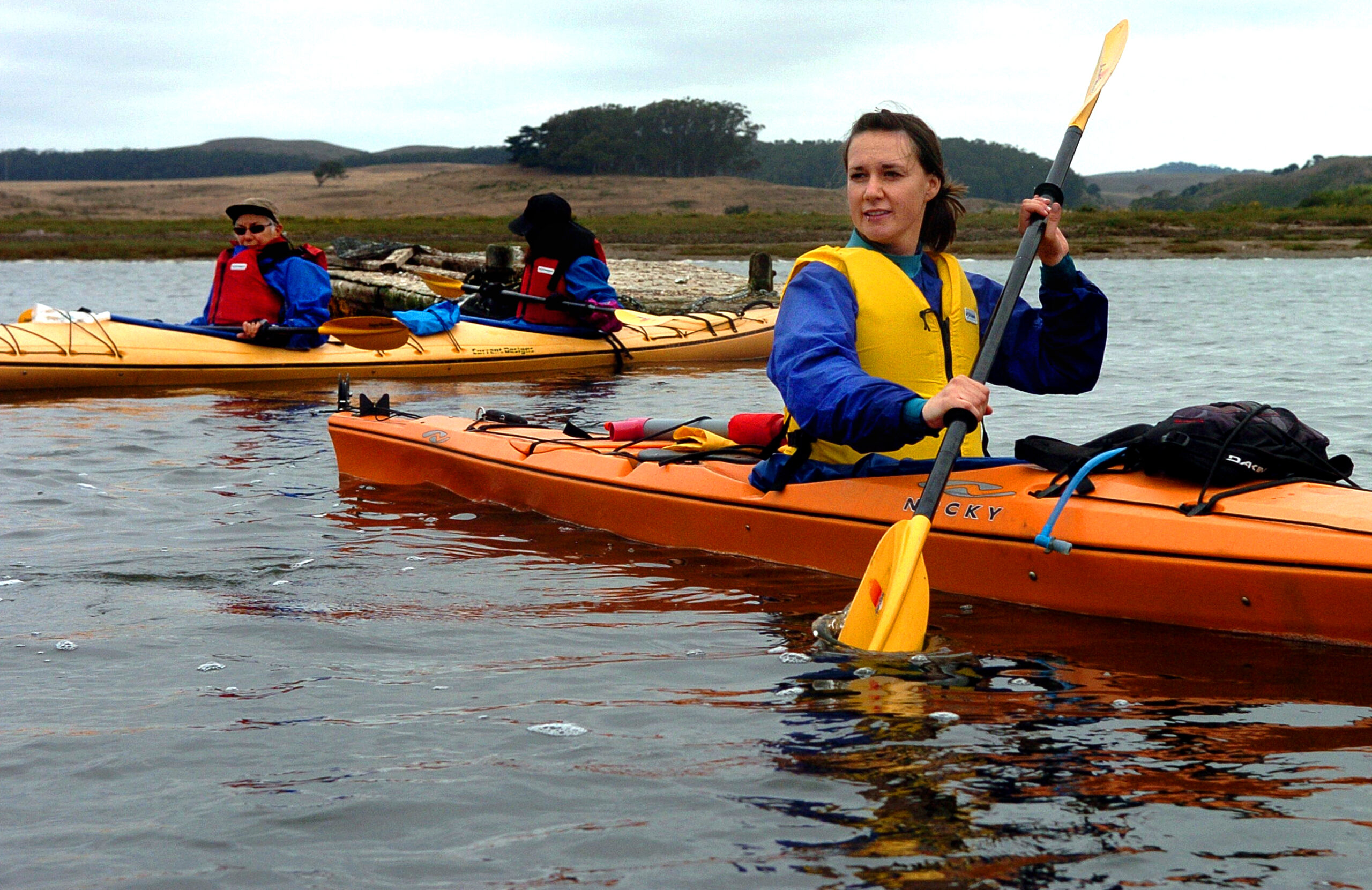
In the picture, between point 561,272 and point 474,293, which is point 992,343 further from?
point 474,293

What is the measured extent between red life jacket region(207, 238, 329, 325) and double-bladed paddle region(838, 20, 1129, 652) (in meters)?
6.81

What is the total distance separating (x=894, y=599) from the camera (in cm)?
321

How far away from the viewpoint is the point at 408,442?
573 centimetres

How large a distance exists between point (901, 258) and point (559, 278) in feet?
23.0

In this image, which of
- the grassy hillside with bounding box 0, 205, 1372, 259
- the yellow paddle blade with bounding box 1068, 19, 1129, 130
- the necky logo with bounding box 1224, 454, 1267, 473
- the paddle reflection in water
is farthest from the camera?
the grassy hillside with bounding box 0, 205, 1372, 259

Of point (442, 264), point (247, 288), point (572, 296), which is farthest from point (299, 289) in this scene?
point (442, 264)

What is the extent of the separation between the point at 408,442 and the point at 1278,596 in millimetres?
3696

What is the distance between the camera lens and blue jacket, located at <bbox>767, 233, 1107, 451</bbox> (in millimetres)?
3275

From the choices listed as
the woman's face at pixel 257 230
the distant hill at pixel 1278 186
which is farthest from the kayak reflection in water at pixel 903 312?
the distant hill at pixel 1278 186

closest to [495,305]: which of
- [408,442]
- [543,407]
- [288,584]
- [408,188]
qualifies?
[543,407]

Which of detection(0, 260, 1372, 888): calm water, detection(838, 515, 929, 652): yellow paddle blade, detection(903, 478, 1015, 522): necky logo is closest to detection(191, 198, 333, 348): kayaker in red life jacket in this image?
detection(0, 260, 1372, 888): calm water

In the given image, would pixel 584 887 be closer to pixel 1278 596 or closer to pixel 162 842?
pixel 162 842

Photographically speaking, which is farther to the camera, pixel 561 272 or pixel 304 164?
pixel 304 164

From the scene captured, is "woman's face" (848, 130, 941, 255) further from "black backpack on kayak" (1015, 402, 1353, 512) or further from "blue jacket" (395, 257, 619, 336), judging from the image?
"blue jacket" (395, 257, 619, 336)
